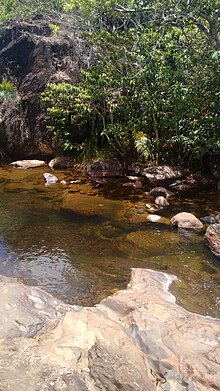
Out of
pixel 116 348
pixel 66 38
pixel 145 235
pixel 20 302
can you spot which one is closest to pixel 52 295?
pixel 20 302

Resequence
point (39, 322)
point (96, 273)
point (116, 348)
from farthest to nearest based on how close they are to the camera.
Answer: point (96, 273) < point (39, 322) < point (116, 348)

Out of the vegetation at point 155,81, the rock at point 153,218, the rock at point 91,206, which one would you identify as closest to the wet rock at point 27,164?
the vegetation at point 155,81

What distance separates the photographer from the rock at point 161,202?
7926 mm

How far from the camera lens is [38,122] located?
535 inches

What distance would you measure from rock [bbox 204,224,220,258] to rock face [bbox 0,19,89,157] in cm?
943

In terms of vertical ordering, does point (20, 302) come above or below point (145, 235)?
above

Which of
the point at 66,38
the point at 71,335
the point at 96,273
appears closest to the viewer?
the point at 71,335

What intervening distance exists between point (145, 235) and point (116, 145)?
18.3 feet

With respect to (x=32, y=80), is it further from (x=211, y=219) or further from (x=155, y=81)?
(x=211, y=219)

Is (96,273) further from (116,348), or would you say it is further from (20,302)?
(116,348)

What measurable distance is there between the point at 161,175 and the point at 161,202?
1.68 meters

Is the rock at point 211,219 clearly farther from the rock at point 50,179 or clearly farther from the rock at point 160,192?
the rock at point 50,179

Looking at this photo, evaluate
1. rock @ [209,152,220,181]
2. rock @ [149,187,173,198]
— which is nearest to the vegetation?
rock @ [209,152,220,181]

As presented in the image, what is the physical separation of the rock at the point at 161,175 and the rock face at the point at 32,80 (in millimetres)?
5649
